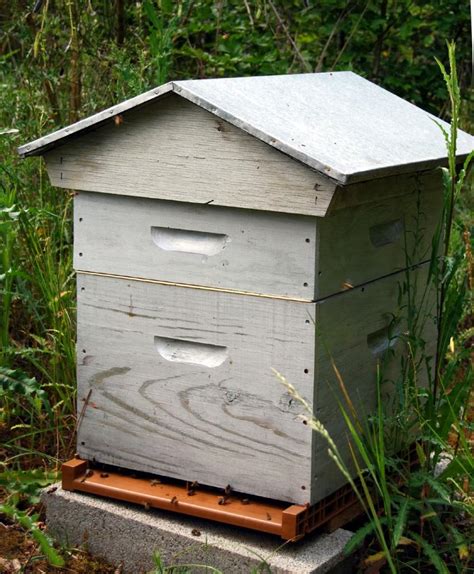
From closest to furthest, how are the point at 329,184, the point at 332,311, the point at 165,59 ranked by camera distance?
the point at 329,184, the point at 332,311, the point at 165,59

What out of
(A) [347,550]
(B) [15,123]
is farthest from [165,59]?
(A) [347,550]

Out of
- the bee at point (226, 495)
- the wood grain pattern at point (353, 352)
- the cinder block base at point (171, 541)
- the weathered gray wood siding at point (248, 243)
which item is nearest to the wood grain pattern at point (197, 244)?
the weathered gray wood siding at point (248, 243)

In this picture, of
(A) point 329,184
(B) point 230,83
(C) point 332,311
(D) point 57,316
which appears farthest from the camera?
(D) point 57,316

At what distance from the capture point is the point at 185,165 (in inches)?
94.6

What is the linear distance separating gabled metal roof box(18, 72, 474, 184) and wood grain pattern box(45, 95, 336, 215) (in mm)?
46

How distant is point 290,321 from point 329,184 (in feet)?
1.16

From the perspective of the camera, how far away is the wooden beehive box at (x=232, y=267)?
230 cm

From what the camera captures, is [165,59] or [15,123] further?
[15,123]

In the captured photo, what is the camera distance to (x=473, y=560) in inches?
101

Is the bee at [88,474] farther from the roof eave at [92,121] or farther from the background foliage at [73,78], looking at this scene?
the roof eave at [92,121]

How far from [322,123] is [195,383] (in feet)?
2.50

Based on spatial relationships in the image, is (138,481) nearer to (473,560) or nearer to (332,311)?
(332,311)

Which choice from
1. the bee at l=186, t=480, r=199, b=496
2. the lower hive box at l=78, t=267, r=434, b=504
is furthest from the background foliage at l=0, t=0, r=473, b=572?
the bee at l=186, t=480, r=199, b=496

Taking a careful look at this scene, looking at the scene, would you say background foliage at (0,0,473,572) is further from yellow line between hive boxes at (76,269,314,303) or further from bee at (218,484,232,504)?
bee at (218,484,232,504)
